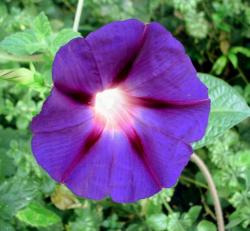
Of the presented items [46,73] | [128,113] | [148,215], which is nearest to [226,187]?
[148,215]

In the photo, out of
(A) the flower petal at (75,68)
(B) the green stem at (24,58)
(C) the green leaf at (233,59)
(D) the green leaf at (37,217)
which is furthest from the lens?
(C) the green leaf at (233,59)

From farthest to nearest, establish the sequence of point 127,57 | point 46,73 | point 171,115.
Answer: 1. point 46,73
2. point 171,115
3. point 127,57

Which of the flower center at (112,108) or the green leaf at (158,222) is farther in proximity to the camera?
the green leaf at (158,222)

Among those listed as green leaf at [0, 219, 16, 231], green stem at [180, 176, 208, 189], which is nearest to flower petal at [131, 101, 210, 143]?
green leaf at [0, 219, 16, 231]

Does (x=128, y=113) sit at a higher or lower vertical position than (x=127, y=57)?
lower

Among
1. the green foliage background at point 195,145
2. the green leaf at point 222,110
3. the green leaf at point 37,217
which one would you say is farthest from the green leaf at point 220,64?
the green leaf at point 37,217

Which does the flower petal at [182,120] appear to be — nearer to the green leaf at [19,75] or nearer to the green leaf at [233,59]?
the green leaf at [19,75]

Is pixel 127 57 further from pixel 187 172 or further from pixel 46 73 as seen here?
pixel 187 172

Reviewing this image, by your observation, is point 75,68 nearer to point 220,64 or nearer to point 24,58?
point 24,58
